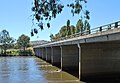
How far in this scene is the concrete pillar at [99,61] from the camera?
124 ft

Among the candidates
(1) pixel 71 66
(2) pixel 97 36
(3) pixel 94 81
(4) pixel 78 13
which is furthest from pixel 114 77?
(4) pixel 78 13

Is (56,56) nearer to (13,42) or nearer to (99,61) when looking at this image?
(99,61)

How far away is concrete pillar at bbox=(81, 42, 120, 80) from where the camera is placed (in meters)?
37.9

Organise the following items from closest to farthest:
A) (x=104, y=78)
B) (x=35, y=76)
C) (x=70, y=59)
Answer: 1. (x=104, y=78)
2. (x=35, y=76)
3. (x=70, y=59)

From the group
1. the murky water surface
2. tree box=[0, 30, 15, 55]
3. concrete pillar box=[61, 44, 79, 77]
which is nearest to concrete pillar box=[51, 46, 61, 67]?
the murky water surface

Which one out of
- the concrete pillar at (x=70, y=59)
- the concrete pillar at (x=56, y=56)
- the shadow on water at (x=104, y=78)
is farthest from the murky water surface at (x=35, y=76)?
the concrete pillar at (x=56, y=56)

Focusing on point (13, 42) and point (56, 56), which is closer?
point (56, 56)

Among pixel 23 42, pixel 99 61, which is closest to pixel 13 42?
pixel 23 42

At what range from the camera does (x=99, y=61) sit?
1519 inches

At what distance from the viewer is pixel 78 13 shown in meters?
8.52

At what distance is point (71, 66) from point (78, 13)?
156 ft

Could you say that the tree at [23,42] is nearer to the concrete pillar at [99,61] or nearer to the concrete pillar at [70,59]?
the concrete pillar at [70,59]

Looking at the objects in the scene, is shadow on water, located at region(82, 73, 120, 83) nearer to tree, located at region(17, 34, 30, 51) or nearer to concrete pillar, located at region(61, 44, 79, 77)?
concrete pillar, located at region(61, 44, 79, 77)

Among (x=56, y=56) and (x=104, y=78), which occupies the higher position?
(x=56, y=56)
